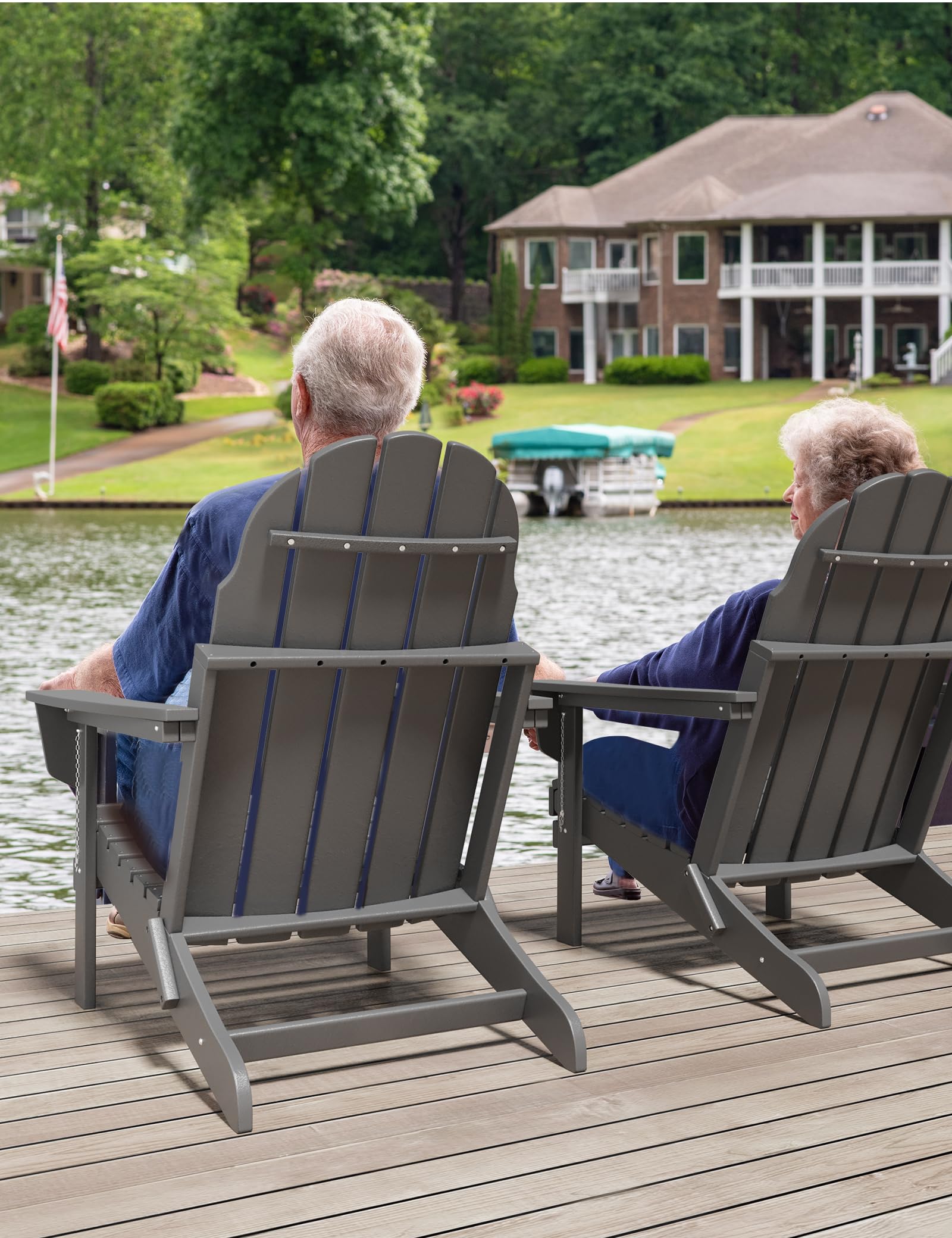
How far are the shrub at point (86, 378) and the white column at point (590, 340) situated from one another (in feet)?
50.2

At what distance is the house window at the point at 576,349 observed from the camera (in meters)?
53.4

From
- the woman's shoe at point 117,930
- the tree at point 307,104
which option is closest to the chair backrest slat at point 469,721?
the woman's shoe at point 117,930

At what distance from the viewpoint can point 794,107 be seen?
6450 centimetres

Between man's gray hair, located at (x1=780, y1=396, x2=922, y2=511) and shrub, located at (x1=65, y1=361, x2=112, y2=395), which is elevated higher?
shrub, located at (x1=65, y1=361, x2=112, y2=395)

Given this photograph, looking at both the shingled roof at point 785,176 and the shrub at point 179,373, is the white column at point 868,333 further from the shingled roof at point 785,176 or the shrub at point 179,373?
the shrub at point 179,373

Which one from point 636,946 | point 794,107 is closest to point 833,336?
Answer: point 794,107

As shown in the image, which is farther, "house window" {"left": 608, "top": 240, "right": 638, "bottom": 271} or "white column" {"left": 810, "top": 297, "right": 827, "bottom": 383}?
"house window" {"left": 608, "top": 240, "right": 638, "bottom": 271}

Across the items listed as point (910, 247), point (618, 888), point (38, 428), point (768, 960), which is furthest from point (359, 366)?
point (910, 247)

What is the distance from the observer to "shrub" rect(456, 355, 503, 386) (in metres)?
47.0

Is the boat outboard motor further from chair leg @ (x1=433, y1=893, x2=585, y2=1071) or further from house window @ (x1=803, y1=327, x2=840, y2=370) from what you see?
chair leg @ (x1=433, y1=893, x2=585, y2=1071)

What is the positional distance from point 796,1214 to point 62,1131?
1200 mm

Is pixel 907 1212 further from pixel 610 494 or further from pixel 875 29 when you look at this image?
pixel 875 29

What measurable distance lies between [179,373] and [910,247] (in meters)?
22.7

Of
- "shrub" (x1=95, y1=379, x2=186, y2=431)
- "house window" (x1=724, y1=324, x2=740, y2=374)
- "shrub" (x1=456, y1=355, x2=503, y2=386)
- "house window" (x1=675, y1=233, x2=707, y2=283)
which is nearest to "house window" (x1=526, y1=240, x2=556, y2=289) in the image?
"house window" (x1=675, y1=233, x2=707, y2=283)
